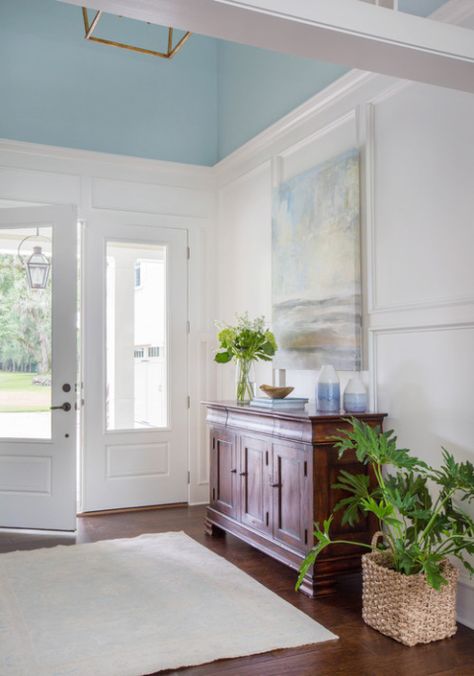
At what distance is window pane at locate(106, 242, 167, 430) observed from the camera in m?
5.43

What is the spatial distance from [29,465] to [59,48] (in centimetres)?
336

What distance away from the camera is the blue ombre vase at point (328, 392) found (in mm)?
3703

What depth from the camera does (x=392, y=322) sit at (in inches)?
141

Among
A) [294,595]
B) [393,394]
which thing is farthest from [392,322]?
[294,595]

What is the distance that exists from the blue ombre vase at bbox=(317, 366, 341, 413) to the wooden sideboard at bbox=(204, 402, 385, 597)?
0.08m

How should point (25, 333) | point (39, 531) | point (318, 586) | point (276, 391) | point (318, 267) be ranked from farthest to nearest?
point (25, 333)
point (39, 531)
point (318, 267)
point (276, 391)
point (318, 586)

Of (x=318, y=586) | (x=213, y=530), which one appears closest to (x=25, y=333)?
(x=213, y=530)

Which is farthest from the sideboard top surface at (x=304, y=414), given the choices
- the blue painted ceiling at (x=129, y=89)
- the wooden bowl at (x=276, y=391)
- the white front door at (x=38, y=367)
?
the blue painted ceiling at (x=129, y=89)

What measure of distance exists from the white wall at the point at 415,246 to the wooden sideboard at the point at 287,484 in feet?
1.09

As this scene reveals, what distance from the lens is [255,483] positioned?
13.0 feet

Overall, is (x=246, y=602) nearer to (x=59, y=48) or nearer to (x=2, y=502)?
(x=2, y=502)

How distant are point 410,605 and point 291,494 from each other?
95 cm

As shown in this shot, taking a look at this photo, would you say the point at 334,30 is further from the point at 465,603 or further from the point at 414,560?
the point at 465,603

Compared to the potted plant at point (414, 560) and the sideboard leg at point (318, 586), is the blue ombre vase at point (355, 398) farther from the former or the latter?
the sideboard leg at point (318, 586)
